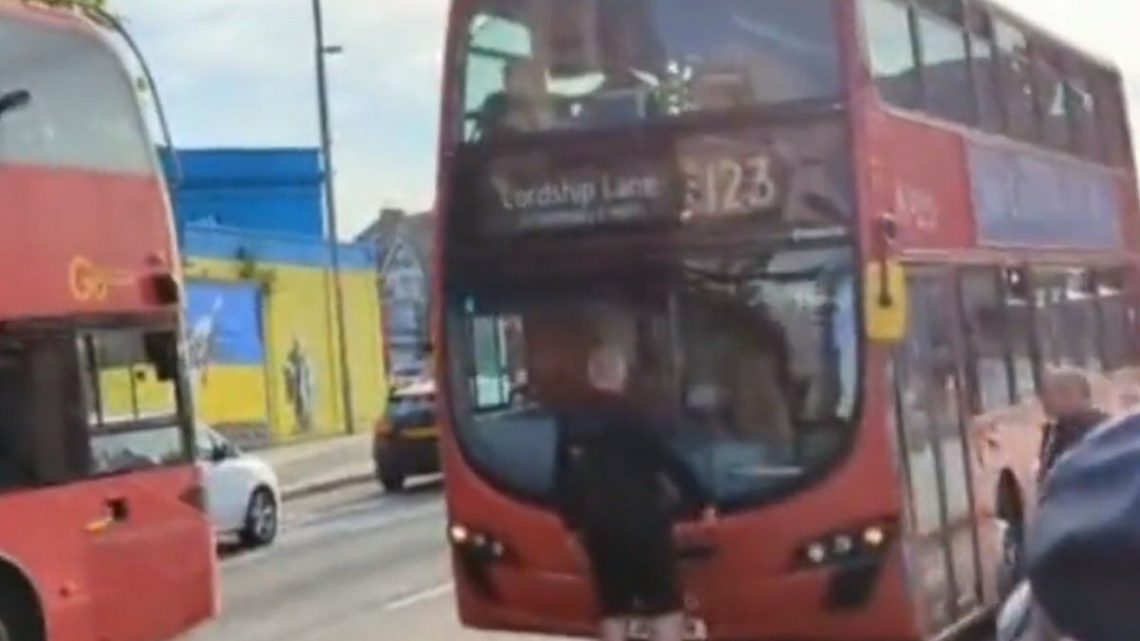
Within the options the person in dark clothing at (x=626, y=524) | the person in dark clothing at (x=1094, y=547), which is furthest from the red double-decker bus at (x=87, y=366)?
the person in dark clothing at (x=1094, y=547)

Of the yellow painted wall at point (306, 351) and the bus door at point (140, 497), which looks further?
the yellow painted wall at point (306, 351)

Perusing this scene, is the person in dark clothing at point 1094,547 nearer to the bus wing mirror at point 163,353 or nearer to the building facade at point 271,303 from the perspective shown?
the bus wing mirror at point 163,353

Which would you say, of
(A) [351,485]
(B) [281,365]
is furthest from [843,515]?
(B) [281,365]

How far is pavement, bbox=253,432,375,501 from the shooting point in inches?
1448

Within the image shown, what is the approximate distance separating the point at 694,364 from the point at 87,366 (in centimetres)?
313

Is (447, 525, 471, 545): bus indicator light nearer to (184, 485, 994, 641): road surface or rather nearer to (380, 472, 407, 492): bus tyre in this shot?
(184, 485, 994, 641): road surface

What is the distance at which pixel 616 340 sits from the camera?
12.2 metres

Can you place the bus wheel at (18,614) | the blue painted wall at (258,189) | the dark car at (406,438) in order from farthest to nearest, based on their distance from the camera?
the blue painted wall at (258,189) < the dark car at (406,438) < the bus wheel at (18,614)

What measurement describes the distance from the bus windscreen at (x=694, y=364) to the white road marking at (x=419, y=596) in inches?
249

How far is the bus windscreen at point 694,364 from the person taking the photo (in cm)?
1184

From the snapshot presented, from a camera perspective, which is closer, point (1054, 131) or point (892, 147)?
point (892, 147)

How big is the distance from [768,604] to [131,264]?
3.96 metres

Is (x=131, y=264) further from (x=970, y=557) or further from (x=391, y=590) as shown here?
(x=391, y=590)

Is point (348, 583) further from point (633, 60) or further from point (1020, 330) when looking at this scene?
point (633, 60)
